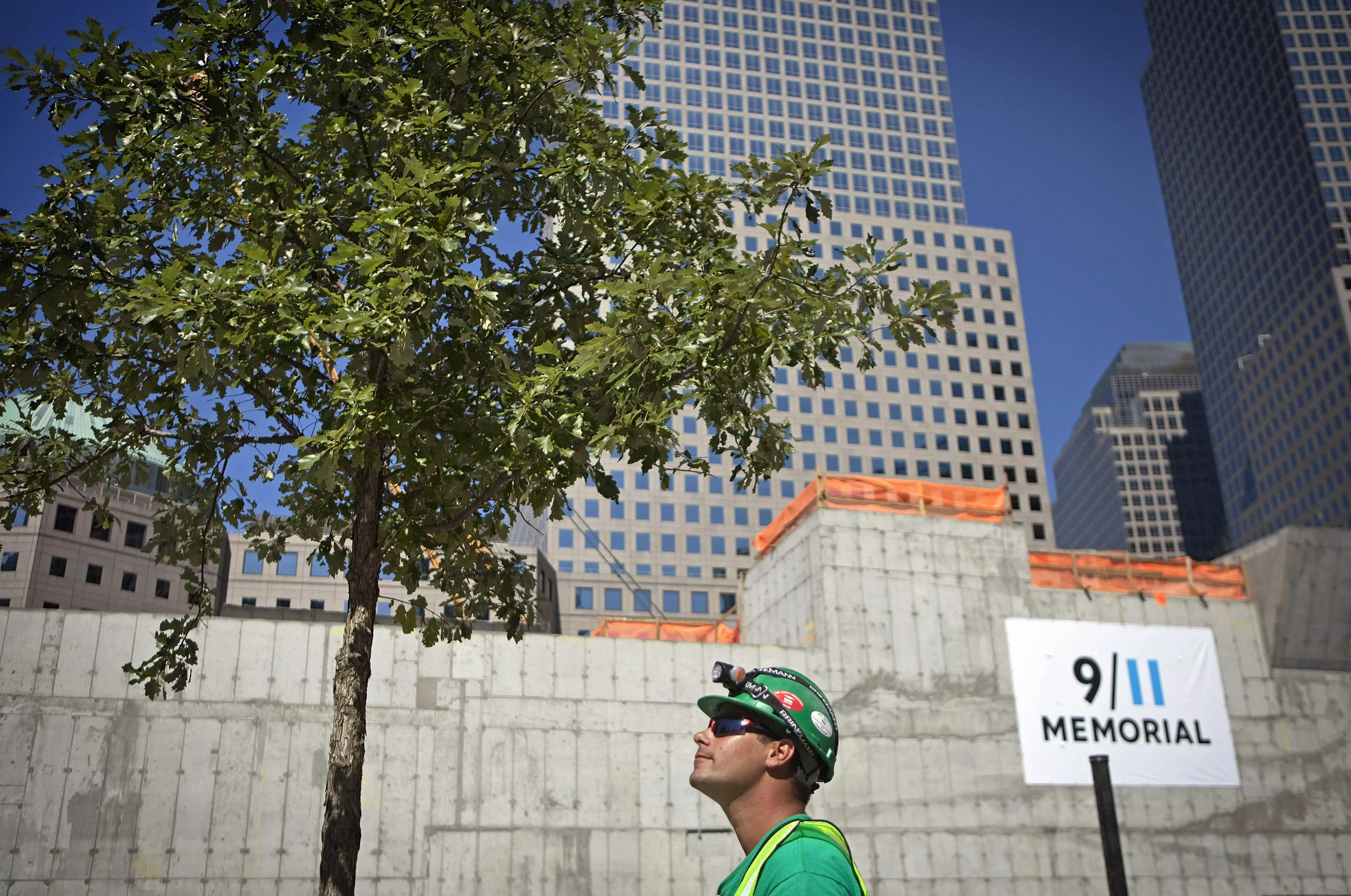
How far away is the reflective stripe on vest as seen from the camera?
323 centimetres

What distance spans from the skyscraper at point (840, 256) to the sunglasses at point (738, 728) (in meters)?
79.6

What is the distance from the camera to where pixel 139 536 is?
88562mm

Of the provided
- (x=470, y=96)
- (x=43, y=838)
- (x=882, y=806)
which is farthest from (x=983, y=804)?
(x=470, y=96)

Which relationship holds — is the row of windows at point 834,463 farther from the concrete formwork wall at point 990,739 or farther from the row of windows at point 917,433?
the concrete formwork wall at point 990,739

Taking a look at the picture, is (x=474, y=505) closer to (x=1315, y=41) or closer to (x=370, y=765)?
(x=370, y=765)

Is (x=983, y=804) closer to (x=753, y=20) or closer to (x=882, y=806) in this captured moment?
Answer: (x=882, y=806)

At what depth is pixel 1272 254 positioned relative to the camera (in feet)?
533

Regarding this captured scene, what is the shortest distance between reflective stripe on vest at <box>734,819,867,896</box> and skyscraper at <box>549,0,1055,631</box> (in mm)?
80225

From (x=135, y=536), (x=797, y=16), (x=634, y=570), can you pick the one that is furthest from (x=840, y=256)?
(x=135, y=536)

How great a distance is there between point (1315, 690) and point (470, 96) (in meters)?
35.8

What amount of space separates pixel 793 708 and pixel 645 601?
94.1 meters

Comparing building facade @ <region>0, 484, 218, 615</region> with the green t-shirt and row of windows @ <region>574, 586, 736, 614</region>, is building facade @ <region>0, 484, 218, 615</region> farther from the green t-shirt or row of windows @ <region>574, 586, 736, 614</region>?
the green t-shirt

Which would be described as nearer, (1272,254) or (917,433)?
(917,433)

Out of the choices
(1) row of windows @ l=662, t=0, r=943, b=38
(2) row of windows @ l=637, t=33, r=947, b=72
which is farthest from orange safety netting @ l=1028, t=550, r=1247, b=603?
(1) row of windows @ l=662, t=0, r=943, b=38
